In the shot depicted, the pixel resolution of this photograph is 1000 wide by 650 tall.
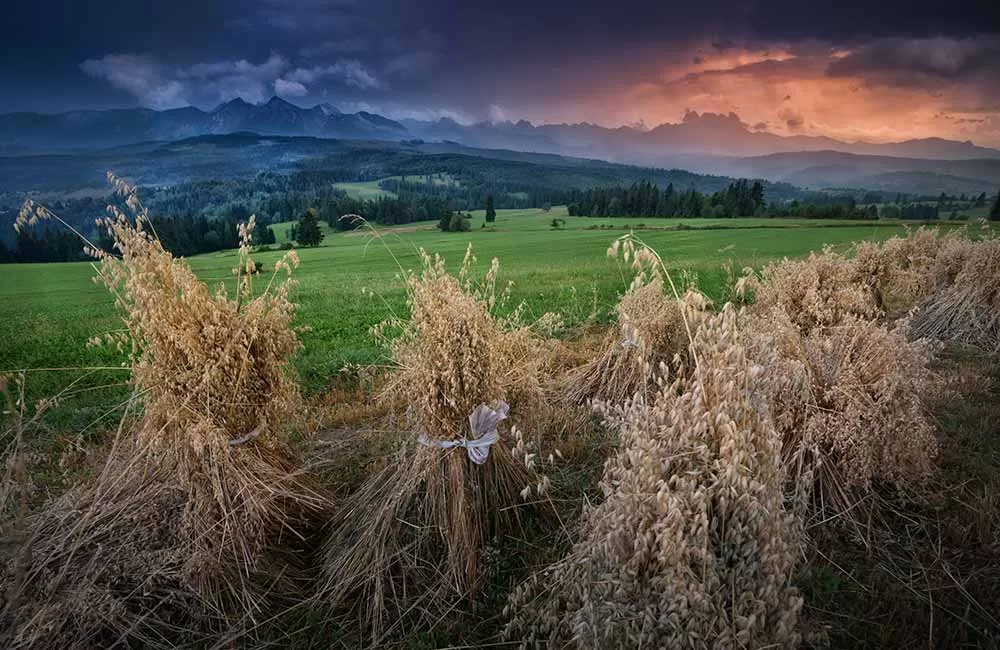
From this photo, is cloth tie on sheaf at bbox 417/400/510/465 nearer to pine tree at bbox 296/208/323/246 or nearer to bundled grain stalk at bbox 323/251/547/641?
bundled grain stalk at bbox 323/251/547/641

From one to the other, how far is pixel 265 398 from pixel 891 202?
25.0m

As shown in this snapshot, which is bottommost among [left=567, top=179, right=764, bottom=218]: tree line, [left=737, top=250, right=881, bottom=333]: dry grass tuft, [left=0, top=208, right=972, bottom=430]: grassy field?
[left=0, top=208, right=972, bottom=430]: grassy field

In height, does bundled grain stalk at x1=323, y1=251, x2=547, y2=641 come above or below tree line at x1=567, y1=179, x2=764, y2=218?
below

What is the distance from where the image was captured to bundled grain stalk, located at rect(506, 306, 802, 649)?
1.59 meters

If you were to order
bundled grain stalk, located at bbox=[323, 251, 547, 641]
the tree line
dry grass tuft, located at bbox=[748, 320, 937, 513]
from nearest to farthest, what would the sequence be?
bundled grain stalk, located at bbox=[323, 251, 547, 641] → dry grass tuft, located at bbox=[748, 320, 937, 513] → the tree line

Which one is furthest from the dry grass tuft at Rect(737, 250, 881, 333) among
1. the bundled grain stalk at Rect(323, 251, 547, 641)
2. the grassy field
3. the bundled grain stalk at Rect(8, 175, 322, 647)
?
the bundled grain stalk at Rect(8, 175, 322, 647)

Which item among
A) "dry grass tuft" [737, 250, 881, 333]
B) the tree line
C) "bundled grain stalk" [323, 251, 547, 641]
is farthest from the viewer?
the tree line

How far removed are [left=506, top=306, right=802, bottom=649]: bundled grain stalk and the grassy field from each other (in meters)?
1.99

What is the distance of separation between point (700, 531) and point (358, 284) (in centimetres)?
1502

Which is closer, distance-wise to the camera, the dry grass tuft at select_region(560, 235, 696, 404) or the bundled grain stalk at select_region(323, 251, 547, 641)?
the bundled grain stalk at select_region(323, 251, 547, 641)

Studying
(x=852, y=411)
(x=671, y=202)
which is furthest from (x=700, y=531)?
(x=671, y=202)

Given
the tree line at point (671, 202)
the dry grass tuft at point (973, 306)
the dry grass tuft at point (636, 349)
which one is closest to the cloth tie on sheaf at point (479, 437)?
the dry grass tuft at point (636, 349)

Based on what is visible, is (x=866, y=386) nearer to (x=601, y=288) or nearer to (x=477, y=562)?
(x=477, y=562)

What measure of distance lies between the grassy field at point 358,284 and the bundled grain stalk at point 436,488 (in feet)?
2.19
